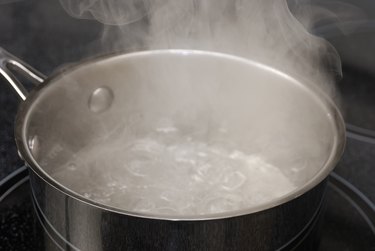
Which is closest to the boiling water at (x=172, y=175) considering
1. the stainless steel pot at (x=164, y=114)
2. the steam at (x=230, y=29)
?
the stainless steel pot at (x=164, y=114)

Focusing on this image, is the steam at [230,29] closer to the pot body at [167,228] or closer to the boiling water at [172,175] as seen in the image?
the boiling water at [172,175]

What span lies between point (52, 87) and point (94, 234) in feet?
0.91

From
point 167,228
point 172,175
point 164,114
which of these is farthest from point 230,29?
point 167,228

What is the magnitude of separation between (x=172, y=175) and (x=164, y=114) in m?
0.13

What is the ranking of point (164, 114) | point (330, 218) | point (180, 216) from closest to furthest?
point (180, 216) < point (330, 218) < point (164, 114)

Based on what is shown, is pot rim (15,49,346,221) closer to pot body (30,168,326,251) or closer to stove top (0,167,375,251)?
pot body (30,168,326,251)

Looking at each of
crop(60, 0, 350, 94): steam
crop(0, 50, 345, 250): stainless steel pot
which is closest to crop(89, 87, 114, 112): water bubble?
crop(0, 50, 345, 250): stainless steel pot

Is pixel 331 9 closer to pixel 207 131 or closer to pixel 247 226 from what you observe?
pixel 207 131

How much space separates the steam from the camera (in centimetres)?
98

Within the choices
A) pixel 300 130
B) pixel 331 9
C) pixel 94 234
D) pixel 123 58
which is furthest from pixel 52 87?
pixel 331 9

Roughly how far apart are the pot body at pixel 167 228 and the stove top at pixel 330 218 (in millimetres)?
155

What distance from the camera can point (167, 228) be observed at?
54 cm

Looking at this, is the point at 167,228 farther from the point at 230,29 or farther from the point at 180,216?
the point at 230,29

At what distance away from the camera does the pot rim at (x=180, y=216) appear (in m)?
0.54
